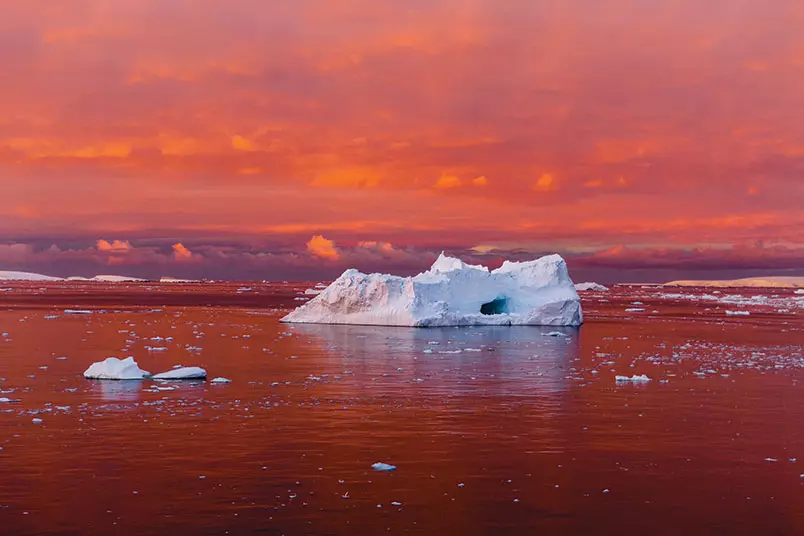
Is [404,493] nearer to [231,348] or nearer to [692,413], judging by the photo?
[692,413]

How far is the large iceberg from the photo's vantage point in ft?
142

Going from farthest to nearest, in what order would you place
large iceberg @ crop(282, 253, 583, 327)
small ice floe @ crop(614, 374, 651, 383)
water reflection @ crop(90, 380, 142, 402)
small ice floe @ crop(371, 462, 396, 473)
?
large iceberg @ crop(282, 253, 583, 327)
small ice floe @ crop(614, 374, 651, 383)
water reflection @ crop(90, 380, 142, 402)
small ice floe @ crop(371, 462, 396, 473)

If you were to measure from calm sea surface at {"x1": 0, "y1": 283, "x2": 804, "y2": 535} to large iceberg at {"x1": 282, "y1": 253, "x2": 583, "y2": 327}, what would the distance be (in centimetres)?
1429

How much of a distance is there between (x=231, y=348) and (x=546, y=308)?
19988 mm

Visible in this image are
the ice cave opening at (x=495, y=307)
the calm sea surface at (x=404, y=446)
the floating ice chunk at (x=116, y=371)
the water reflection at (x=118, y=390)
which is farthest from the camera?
the ice cave opening at (x=495, y=307)

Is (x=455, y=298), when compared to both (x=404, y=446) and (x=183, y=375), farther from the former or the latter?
(x=404, y=446)

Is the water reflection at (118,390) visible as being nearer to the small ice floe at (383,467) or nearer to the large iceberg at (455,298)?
the small ice floe at (383,467)

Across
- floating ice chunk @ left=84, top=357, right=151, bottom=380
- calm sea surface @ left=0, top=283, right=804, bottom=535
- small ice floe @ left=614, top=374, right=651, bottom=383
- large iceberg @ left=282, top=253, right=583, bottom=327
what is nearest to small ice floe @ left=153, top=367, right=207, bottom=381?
floating ice chunk @ left=84, top=357, right=151, bottom=380

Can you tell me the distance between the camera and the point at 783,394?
20.8 m

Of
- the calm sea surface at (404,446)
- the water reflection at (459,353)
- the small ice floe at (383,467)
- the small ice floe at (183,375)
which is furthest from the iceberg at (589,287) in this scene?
the small ice floe at (383,467)

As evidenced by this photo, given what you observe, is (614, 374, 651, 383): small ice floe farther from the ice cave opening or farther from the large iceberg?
the ice cave opening

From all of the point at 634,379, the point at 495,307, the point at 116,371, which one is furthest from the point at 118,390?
the point at 495,307

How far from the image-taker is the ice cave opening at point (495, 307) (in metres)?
47.9

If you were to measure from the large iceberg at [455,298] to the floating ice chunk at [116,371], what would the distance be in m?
21.0
